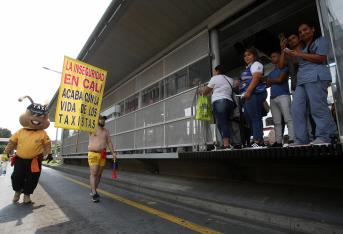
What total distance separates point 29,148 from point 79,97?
157 cm

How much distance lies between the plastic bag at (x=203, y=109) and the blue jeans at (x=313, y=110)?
80.9 inches

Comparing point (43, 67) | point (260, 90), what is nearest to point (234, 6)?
point (260, 90)

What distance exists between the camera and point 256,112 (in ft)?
14.9

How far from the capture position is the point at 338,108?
3.06 meters

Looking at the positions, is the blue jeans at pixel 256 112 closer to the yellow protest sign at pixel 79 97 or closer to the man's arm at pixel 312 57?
the man's arm at pixel 312 57

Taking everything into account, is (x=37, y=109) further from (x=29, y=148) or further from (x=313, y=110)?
(x=313, y=110)

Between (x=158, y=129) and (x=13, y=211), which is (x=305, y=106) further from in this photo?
(x=13, y=211)

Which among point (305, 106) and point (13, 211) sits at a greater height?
point (305, 106)

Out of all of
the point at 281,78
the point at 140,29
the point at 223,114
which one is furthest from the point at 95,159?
the point at 281,78

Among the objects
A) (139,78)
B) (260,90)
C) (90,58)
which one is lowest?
(260,90)

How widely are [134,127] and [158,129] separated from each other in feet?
5.92

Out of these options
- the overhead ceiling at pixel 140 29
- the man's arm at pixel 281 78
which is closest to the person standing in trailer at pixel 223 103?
the man's arm at pixel 281 78

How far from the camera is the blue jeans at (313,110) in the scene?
3506 millimetres

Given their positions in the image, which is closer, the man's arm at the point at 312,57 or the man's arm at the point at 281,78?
the man's arm at the point at 312,57
